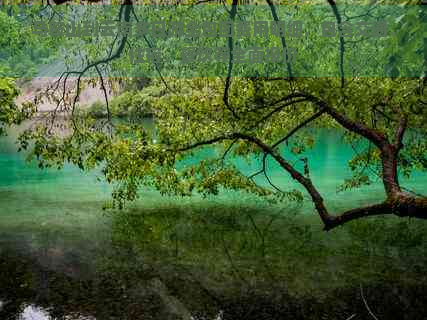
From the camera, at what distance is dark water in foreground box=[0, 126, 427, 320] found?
8.00 meters

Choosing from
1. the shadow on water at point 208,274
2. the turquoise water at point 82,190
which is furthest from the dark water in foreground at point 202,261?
the turquoise water at point 82,190

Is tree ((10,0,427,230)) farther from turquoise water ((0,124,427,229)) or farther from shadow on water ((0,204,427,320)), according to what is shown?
turquoise water ((0,124,427,229))

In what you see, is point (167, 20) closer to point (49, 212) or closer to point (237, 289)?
point (237, 289)

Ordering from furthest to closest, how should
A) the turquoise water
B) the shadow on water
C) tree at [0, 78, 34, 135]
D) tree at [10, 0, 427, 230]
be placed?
the turquoise water → tree at [0, 78, 34, 135] → tree at [10, 0, 427, 230] → the shadow on water

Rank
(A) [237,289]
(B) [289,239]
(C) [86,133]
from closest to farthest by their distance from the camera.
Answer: (A) [237,289]
(C) [86,133]
(B) [289,239]

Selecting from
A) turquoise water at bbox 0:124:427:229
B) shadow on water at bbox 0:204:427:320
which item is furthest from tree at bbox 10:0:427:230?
turquoise water at bbox 0:124:427:229

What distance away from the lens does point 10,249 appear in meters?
10.9

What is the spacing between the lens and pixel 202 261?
10.2 metres

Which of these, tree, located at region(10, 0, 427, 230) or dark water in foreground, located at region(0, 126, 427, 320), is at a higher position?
tree, located at region(10, 0, 427, 230)

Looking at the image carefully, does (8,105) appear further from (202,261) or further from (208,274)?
(208,274)

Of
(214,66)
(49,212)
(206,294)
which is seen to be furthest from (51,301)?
(214,66)

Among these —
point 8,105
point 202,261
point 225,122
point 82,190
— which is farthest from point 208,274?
point 82,190

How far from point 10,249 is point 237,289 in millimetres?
5573

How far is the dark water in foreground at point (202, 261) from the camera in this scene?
315 inches
